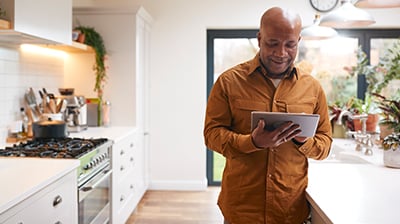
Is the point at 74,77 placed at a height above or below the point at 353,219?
above

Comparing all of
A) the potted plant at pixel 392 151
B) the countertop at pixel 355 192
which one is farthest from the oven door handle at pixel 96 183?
the potted plant at pixel 392 151

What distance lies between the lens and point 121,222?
3.42 m

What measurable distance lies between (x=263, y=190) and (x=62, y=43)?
2.02 metres

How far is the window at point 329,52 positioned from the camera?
16.0ft

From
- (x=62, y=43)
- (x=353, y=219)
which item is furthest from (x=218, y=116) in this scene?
(x=62, y=43)

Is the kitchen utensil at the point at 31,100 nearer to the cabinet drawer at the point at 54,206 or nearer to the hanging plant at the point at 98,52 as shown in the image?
the hanging plant at the point at 98,52

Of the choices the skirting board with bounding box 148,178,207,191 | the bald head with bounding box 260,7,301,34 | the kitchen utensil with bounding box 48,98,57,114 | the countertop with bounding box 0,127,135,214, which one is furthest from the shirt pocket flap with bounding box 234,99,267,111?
the skirting board with bounding box 148,178,207,191

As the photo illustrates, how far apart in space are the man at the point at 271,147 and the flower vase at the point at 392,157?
67 cm

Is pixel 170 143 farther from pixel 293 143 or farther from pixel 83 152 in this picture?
pixel 293 143

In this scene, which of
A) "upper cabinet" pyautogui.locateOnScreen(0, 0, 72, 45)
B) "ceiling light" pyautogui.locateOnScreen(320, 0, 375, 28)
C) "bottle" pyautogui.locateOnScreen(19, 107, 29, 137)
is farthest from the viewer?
"bottle" pyautogui.locateOnScreen(19, 107, 29, 137)

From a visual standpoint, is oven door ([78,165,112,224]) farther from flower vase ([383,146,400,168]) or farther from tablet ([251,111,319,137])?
flower vase ([383,146,400,168])

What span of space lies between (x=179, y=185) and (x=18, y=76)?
2377 mm

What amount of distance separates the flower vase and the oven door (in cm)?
171

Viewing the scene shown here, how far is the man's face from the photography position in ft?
5.02
